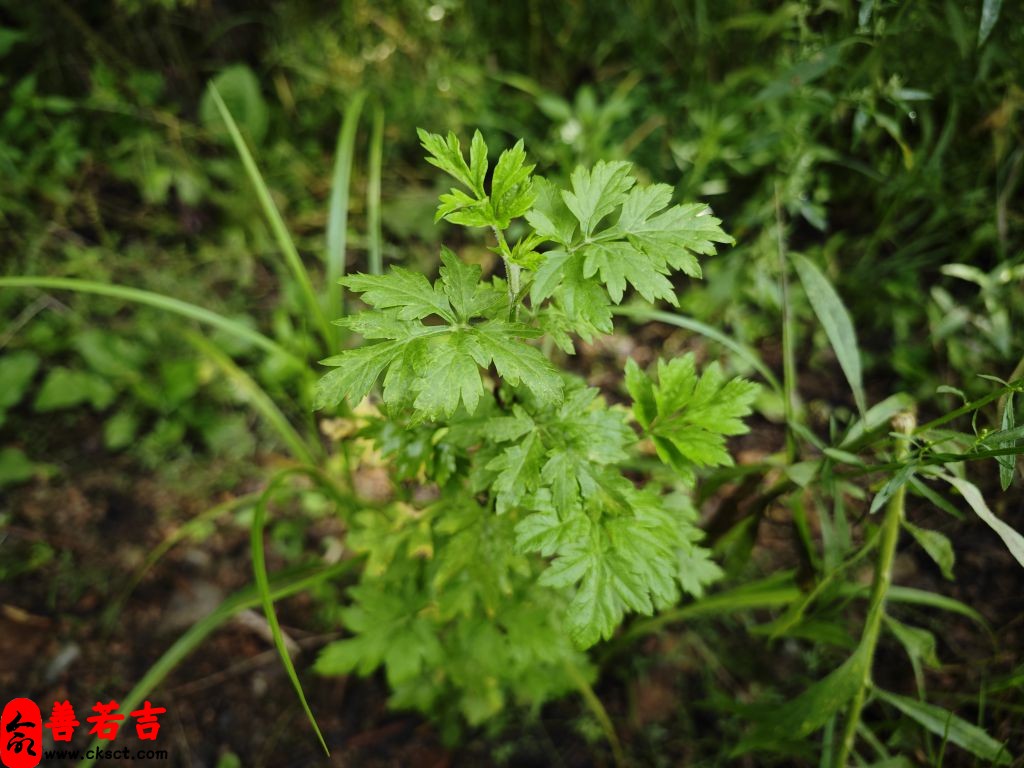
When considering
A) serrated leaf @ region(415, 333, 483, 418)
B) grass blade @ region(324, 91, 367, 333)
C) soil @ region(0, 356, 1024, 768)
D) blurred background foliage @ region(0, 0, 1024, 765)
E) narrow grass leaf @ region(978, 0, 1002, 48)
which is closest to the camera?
serrated leaf @ region(415, 333, 483, 418)

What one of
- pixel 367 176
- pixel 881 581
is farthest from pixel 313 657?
pixel 367 176

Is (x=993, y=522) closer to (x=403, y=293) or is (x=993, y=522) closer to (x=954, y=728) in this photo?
(x=954, y=728)

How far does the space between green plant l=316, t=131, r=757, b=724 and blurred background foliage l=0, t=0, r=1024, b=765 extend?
94 cm

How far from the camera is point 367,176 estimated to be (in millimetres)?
2621

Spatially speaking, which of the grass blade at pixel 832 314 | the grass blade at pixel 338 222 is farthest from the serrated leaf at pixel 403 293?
the grass blade at pixel 832 314

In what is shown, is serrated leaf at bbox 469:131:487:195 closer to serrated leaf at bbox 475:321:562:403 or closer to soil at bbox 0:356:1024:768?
serrated leaf at bbox 475:321:562:403

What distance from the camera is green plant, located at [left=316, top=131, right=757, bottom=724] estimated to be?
A: 0.78m

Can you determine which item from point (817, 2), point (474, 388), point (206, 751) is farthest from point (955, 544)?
point (206, 751)

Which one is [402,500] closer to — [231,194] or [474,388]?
[474,388]

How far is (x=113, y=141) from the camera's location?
2.46 meters

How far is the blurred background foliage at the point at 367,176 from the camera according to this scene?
75.9 inches

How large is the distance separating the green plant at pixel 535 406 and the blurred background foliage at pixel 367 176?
938 millimetres

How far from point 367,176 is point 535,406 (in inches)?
81.2

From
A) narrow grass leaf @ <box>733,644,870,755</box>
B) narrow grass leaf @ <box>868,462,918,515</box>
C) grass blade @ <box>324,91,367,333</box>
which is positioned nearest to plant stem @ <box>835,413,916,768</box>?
narrow grass leaf @ <box>733,644,870,755</box>
